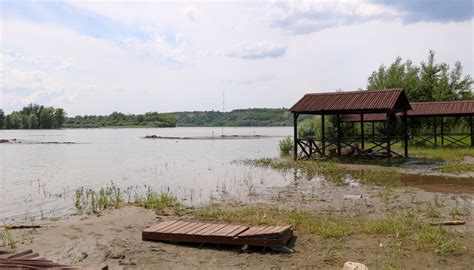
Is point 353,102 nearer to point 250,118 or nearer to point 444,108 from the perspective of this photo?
point 444,108

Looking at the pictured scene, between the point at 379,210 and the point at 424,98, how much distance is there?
37.7 meters

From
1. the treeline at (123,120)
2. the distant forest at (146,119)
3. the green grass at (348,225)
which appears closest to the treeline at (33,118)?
the distant forest at (146,119)

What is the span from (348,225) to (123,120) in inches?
5672

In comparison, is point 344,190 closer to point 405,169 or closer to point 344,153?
point 405,169

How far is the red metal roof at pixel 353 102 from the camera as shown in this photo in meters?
22.2

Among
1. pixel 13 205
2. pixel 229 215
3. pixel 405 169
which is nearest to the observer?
pixel 229 215

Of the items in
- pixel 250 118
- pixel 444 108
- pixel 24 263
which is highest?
pixel 250 118

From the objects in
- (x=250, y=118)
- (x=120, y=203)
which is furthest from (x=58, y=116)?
(x=120, y=203)

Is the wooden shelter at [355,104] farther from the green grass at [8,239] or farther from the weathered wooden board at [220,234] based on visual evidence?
A: the green grass at [8,239]

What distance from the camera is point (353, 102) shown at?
23.3m

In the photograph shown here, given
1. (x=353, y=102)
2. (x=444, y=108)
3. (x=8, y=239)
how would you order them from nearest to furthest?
(x=8, y=239) < (x=353, y=102) < (x=444, y=108)

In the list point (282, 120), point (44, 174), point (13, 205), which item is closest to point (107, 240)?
point (13, 205)

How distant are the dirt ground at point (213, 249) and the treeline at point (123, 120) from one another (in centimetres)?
13471

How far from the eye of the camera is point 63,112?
125312 millimetres
